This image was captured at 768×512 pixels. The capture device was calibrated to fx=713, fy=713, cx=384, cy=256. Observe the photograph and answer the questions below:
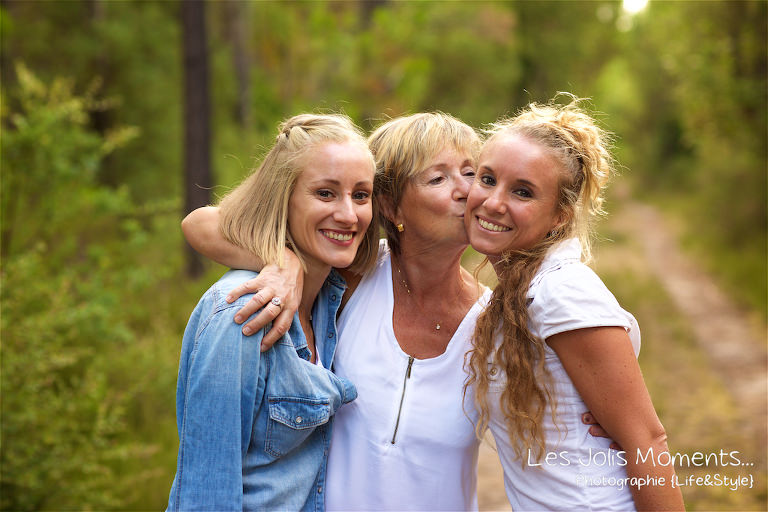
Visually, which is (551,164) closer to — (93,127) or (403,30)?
(403,30)

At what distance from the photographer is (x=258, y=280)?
226cm

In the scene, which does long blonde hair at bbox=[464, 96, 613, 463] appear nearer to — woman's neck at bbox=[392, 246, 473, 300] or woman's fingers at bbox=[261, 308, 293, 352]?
woman's neck at bbox=[392, 246, 473, 300]

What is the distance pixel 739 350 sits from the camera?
901 centimetres

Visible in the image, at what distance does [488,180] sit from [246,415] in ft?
3.75

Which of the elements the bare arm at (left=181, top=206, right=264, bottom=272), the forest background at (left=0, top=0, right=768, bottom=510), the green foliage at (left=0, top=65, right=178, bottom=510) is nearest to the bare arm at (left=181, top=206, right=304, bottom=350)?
the bare arm at (left=181, top=206, right=264, bottom=272)

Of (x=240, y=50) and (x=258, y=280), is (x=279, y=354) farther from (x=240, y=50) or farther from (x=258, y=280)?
(x=240, y=50)

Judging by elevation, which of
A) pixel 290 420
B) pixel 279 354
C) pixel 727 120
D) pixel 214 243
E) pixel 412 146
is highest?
pixel 727 120

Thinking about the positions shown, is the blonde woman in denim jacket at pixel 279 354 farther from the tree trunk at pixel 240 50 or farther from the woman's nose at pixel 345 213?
the tree trunk at pixel 240 50

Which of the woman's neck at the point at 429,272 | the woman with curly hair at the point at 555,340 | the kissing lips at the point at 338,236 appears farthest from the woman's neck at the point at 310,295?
the woman with curly hair at the point at 555,340

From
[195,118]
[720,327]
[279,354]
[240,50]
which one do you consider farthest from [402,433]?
[240,50]

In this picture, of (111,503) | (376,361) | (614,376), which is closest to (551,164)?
(614,376)

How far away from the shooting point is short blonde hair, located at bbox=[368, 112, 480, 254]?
274 centimetres

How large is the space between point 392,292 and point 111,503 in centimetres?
251

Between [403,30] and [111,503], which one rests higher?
[403,30]
